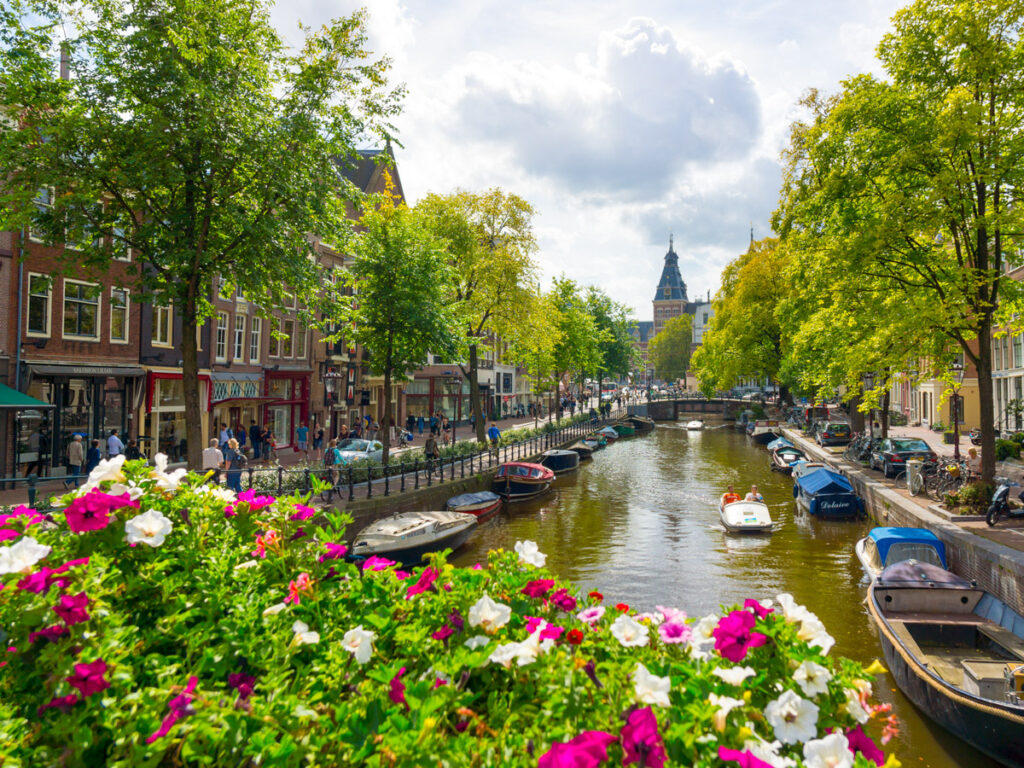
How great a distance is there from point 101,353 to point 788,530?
2563cm

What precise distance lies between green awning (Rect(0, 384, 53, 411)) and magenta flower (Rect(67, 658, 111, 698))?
66.2 ft

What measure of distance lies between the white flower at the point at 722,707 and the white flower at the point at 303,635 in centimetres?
146

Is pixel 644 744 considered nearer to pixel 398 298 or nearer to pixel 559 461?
pixel 398 298

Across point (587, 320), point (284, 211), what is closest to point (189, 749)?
point (284, 211)

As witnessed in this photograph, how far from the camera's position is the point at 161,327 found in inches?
1064

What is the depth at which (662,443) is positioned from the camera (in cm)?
5838

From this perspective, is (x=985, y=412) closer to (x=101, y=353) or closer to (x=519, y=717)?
(x=519, y=717)

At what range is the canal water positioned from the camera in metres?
13.5

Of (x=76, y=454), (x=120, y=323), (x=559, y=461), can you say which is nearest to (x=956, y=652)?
(x=76, y=454)

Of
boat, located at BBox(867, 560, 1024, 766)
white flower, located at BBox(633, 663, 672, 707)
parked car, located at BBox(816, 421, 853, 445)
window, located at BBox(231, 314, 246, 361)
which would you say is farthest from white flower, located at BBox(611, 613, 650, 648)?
parked car, located at BBox(816, 421, 853, 445)

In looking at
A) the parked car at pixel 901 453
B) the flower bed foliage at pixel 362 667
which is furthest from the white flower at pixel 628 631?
the parked car at pixel 901 453

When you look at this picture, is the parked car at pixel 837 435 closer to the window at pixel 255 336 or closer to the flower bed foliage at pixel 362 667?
the window at pixel 255 336

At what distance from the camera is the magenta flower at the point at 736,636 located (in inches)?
111

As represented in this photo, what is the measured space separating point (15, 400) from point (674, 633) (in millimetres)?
21924
